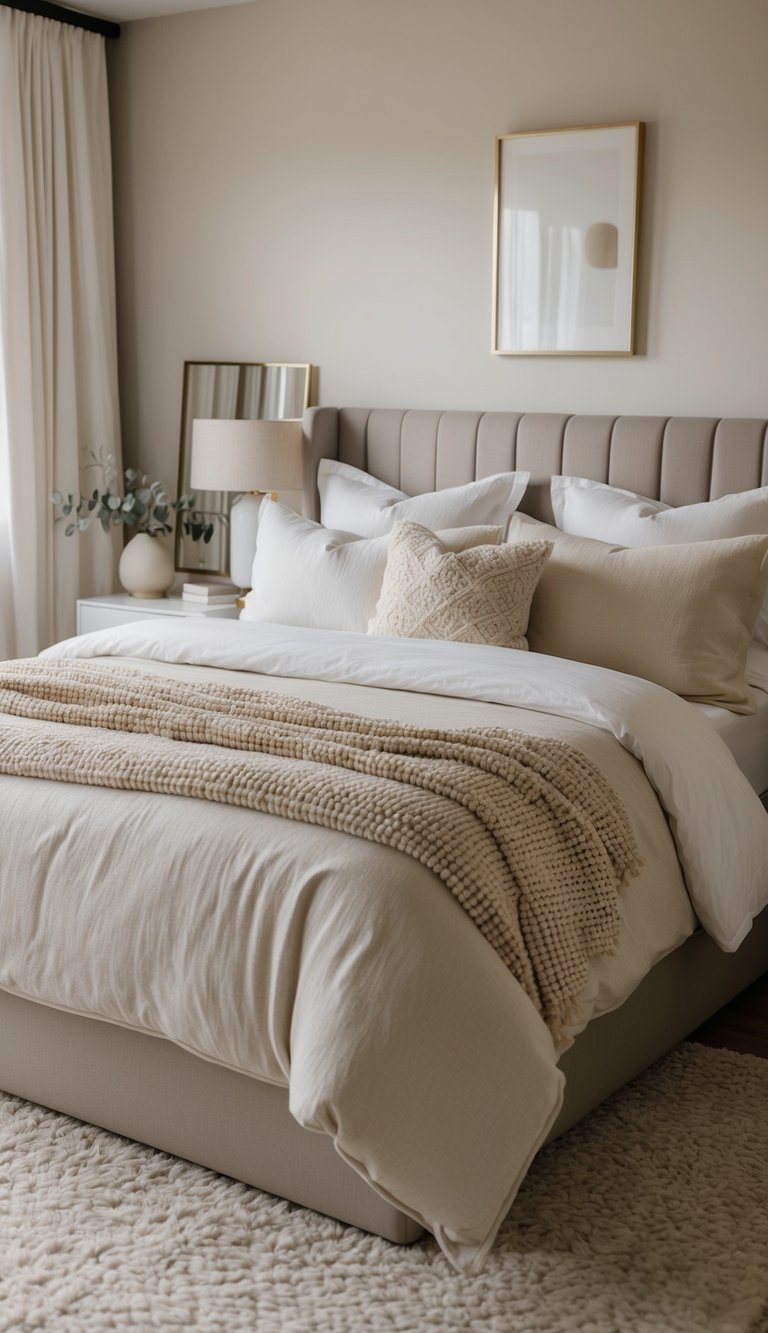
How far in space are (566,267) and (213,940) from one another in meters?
2.71

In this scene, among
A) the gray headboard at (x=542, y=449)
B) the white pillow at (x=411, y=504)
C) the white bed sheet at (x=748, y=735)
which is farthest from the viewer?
the white pillow at (x=411, y=504)

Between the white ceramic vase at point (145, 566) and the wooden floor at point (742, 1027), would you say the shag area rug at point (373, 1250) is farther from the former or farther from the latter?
the white ceramic vase at point (145, 566)

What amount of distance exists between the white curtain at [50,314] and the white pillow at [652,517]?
1.96 m

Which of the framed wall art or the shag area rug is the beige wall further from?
the shag area rug

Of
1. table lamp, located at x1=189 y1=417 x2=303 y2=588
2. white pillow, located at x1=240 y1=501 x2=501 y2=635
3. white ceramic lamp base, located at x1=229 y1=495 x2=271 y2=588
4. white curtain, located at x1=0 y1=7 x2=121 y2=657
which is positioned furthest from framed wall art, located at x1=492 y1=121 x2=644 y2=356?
white curtain, located at x1=0 y1=7 x2=121 y2=657

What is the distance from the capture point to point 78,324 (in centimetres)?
500

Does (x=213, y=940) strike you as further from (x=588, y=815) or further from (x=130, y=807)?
(x=588, y=815)

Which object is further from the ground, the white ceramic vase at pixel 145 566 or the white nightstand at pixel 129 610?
the white ceramic vase at pixel 145 566

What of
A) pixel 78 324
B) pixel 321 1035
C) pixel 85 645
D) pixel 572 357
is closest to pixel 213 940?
pixel 321 1035

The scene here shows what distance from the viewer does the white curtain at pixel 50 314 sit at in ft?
15.3

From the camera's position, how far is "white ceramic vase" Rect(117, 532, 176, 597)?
4.88 metres

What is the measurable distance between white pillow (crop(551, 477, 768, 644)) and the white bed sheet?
41 centimetres

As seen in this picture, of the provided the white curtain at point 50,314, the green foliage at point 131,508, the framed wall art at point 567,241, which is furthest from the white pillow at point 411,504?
the white curtain at point 50,314

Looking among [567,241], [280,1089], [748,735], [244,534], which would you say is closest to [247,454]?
[244,534]
